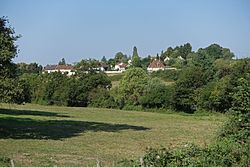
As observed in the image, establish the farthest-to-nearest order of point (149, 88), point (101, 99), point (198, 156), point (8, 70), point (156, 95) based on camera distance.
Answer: point (101, 99), point (149, 88), point (156, 95), point (8, 70), point (198, 156)

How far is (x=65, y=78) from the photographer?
95.2 meters

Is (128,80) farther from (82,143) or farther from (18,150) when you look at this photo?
(18,150)

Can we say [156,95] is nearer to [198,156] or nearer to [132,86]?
[132,86]

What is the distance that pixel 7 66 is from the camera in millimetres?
30797

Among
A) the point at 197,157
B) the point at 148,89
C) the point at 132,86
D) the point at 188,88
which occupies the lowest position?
the point at 197,157

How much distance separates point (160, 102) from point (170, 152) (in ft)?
229

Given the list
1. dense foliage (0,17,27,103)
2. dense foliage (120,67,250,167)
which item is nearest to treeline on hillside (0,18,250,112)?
dense foliage (0,17,27,103)

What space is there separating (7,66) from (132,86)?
5888 centimetres

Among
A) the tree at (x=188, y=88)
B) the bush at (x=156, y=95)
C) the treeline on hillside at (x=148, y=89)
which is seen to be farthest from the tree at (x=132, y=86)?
the tree at (x=188, y=88)

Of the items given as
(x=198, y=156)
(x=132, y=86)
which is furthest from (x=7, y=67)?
(x=132, y=86)

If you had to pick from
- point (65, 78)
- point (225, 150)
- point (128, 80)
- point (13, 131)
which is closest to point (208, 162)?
point (225, 150)

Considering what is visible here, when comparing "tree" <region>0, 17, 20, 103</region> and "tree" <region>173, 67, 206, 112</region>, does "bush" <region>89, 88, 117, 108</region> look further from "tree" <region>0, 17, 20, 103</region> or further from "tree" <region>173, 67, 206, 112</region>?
"tree" <region>0, 17, 20, 103</region>

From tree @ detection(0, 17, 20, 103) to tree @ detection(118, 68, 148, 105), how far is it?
5769cm

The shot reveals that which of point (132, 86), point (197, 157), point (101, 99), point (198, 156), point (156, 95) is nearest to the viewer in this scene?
point (197, 157)
